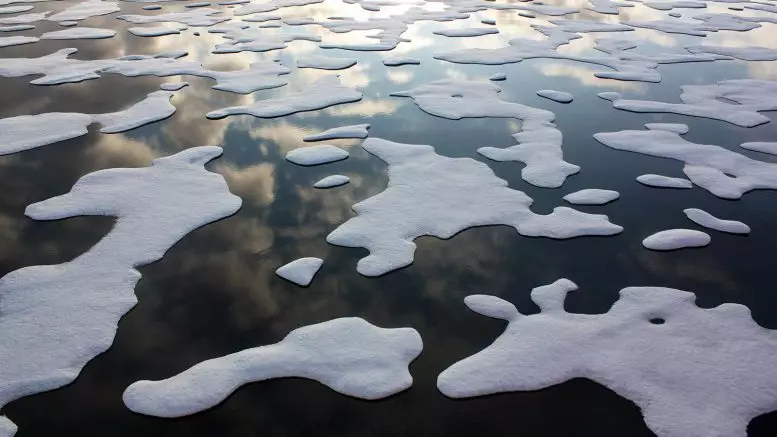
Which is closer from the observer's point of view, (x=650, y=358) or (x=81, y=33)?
(x=650, y=358)

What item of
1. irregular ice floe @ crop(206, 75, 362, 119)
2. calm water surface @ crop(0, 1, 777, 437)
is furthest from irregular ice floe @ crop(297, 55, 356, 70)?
calm water surface @ crop(0, 1, 777, 437)

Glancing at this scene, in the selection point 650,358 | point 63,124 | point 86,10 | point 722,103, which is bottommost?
point 650,358

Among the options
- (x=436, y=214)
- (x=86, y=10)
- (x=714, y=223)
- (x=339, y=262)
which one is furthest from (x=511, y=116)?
(x=86, y=10)

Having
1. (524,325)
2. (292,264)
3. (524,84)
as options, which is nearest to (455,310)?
(524,325)

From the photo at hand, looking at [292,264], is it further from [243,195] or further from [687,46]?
[687,46]

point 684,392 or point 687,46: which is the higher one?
point 687,46

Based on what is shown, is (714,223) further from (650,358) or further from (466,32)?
(466,32)
